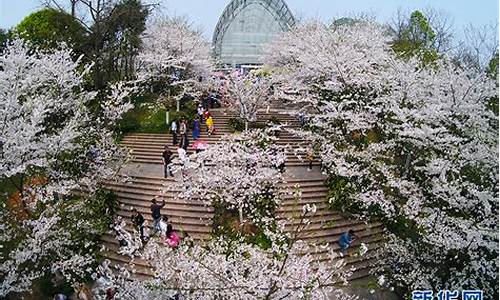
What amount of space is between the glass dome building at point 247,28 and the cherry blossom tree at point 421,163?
4135 cm

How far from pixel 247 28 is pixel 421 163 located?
2009 inches

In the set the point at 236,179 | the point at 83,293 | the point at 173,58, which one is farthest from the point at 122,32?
the point at 83,293

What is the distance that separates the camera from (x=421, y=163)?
579 inches

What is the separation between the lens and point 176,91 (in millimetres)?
28266

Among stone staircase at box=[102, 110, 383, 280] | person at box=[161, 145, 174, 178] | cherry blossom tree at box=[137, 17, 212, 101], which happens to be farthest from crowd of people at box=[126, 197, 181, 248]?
cherry blossom tree at box=[137, 17, 212, 101]

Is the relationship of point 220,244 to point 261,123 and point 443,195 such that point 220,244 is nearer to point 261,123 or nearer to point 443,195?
point 443,195

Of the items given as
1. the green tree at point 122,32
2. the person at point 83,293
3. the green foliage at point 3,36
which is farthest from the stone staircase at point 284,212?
the green foliage at point 3,36

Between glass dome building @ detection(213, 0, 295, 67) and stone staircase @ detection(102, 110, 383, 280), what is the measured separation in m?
42.3

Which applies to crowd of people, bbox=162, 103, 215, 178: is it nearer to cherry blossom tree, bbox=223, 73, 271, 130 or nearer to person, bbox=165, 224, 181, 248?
cherry blossom tree, bbox=223, 73, 271, 130

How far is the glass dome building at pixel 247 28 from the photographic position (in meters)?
59.6

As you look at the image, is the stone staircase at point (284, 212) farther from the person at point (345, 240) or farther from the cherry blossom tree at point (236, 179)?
the cherry blossom tree at point (236, 179)

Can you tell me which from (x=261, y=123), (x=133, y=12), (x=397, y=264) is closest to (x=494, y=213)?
(x=397, y=264)

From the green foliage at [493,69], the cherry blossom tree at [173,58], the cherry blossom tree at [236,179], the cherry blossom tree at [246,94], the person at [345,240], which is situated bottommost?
the person at [345,240]

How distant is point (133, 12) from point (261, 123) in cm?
1095
